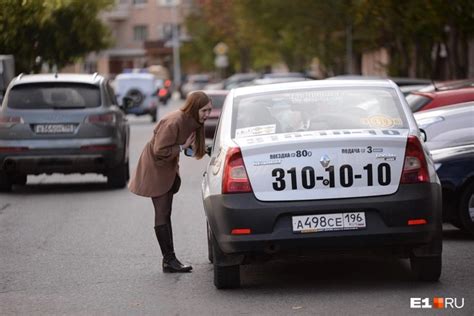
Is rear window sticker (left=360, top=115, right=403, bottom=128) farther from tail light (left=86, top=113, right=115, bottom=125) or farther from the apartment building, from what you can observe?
the apartment building

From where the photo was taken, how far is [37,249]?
13.1 meters

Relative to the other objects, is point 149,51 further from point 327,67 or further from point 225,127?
point 225,127

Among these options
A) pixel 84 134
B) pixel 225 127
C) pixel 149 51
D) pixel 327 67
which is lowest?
pixel 149 51

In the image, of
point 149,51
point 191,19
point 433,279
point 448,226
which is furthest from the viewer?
point 149,51

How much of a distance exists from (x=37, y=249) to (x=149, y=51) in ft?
400

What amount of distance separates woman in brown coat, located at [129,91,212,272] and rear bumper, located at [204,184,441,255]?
4.27 feet

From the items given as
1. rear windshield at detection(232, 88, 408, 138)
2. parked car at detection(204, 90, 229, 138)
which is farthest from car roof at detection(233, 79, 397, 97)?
parked car at detection(204, 90, 229, 138)

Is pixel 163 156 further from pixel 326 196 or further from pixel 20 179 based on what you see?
pixel 20 179

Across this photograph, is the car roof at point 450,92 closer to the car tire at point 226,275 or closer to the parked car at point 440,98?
the parked car at point 440,98

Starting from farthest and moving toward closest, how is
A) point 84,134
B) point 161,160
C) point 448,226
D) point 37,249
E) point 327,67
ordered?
1. point 327,67
2. point 84,134
3. point 448,226
4. point 37,249
5. point 161,160

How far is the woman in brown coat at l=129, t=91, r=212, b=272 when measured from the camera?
10758mm

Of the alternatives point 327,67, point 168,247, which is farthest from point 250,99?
point 327,67

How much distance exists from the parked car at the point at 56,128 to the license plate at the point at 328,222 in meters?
10.4

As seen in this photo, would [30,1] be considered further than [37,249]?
Yes
